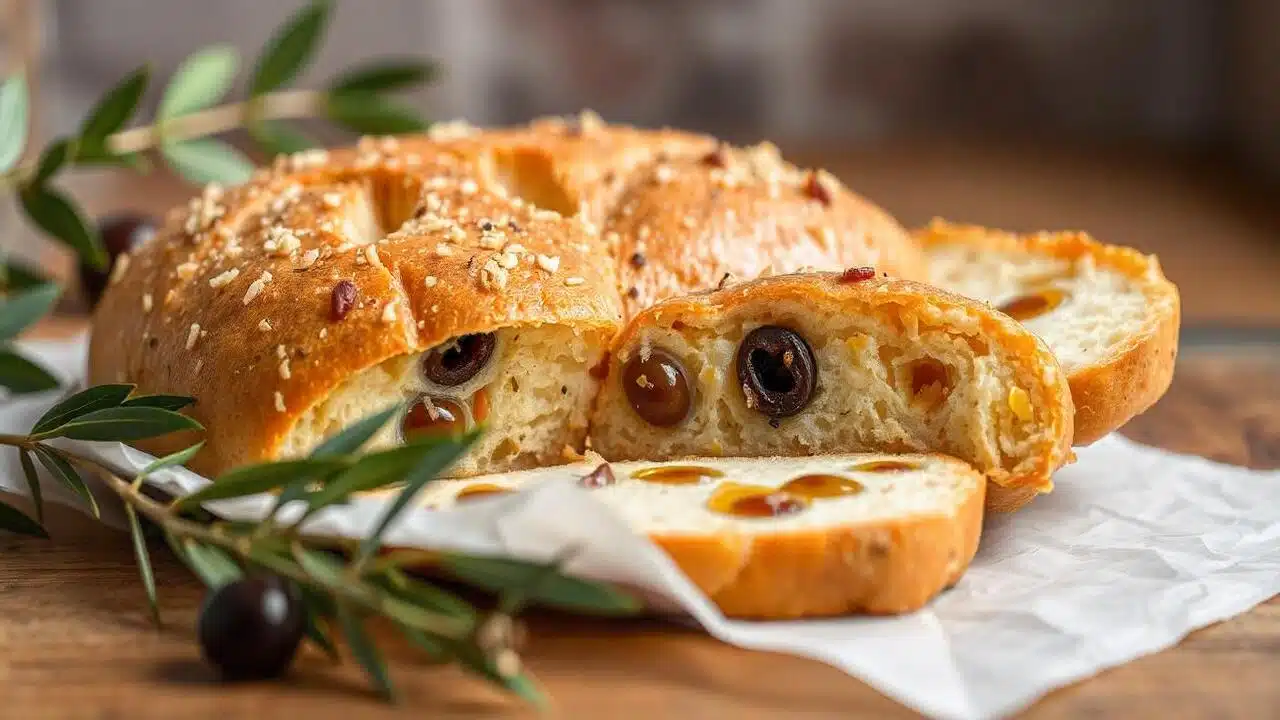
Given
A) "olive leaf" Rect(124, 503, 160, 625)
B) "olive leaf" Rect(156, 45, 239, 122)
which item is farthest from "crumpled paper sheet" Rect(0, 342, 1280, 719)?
"olive leaf" Rect(156, 45, 239, 122)

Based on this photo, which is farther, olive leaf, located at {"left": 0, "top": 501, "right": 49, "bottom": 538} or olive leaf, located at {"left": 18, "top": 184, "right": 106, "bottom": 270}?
olive leaf, located at {"left": 18, "top": 184, "right": 106, "bottom": 270}

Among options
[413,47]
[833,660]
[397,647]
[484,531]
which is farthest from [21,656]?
[413,47]

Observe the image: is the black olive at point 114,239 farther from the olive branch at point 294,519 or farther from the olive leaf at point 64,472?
the olive leaf at point 64,472

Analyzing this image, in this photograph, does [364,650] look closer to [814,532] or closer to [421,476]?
[421,476]

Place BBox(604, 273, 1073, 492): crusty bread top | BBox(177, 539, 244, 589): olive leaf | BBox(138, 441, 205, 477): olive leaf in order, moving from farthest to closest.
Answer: BBox(604, 273, 1073, 492): crusty bread top < BBox(138, 441, 205, 477): olive leaf < BBox(177, 539, 244, 589): olive leaf

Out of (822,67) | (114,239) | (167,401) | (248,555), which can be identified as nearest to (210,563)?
(248,555)

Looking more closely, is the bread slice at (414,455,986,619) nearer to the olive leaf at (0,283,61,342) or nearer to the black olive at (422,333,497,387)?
the black olive at (422,333,497,387)
